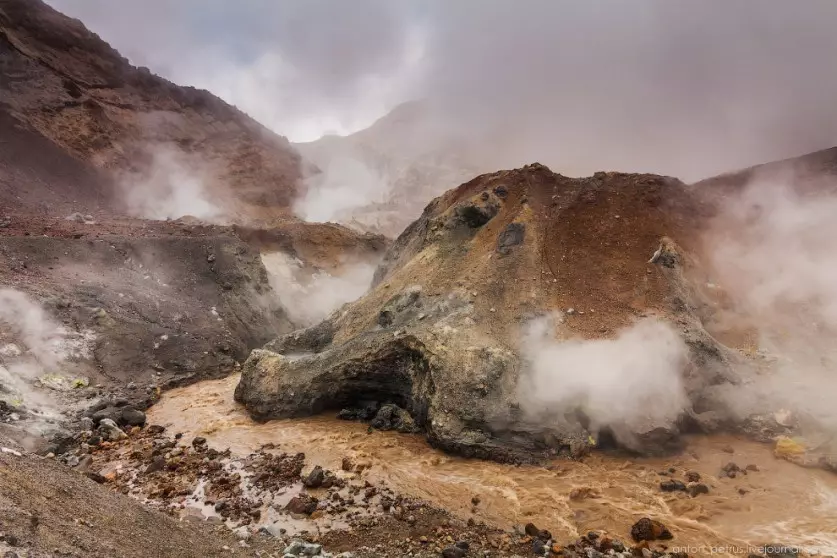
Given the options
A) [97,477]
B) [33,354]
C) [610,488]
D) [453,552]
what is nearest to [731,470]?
[610,488]

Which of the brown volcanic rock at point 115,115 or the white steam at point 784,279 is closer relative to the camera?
the white steam at point 784,279

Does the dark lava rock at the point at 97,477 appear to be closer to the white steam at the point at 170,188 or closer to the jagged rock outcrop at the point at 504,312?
the jagged rock outcrop at the point at 504,312

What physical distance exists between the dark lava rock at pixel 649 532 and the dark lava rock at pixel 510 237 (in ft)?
30.3

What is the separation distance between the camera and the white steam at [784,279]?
1179 cm

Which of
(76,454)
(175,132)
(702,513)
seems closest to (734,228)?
(702,513)

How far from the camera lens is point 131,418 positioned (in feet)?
43.9

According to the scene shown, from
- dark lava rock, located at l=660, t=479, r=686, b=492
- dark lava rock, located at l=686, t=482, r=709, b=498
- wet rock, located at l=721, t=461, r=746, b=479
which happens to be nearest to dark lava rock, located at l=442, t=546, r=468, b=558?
dark lava rock, located at l=660, t=479, r=686, b=492

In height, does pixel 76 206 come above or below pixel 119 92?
below

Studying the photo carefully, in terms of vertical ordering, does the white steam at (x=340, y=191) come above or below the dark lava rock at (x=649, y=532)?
above

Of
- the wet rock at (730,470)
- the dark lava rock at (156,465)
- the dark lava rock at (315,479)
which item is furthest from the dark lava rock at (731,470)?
the dark lava rock at (156,465)

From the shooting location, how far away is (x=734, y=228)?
16625 millimetres

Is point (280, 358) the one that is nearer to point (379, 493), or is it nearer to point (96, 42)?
point (379, 493)

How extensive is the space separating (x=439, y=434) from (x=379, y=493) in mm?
2352

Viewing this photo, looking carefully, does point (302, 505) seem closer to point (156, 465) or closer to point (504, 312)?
point (156, 465)
